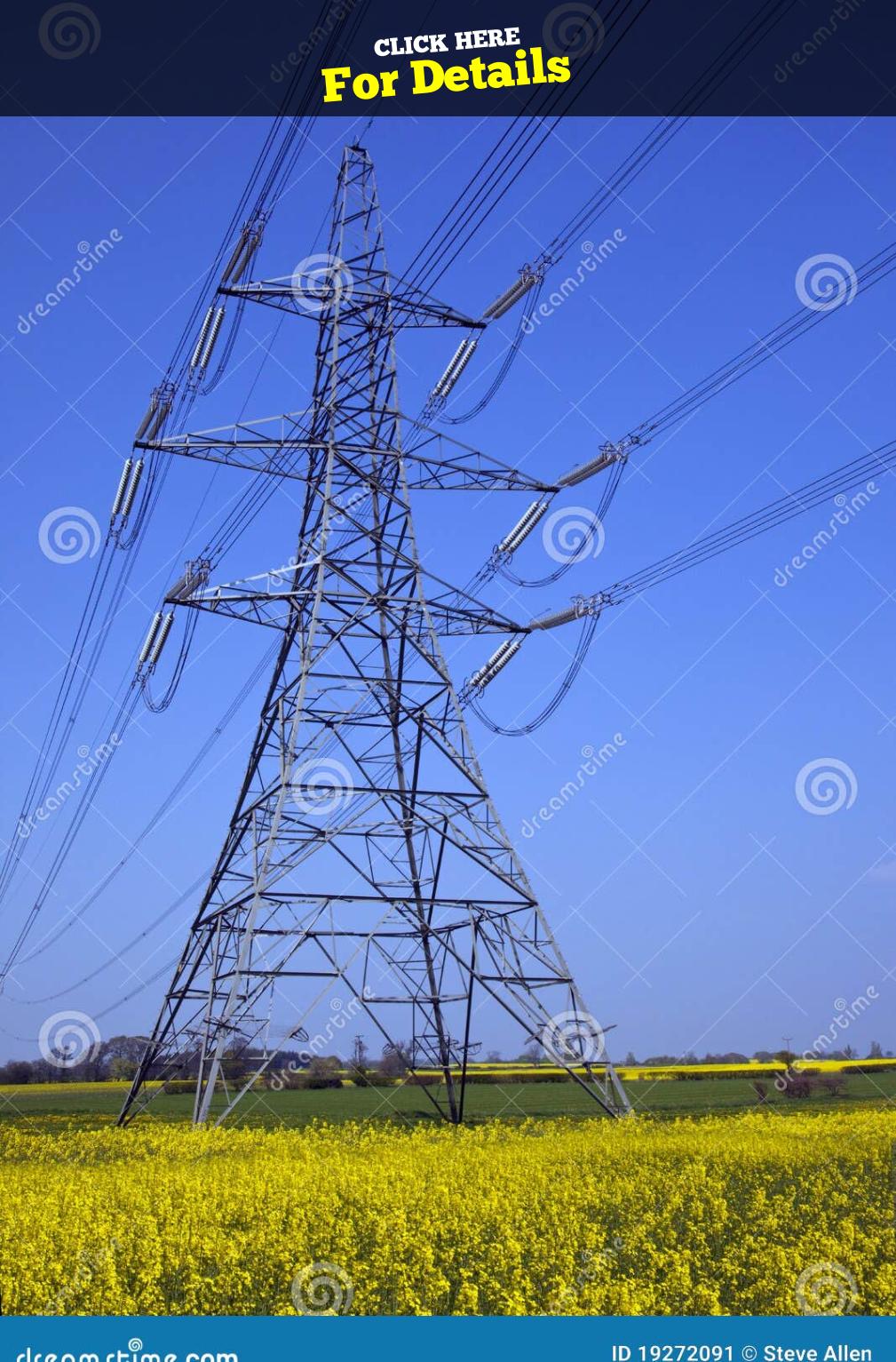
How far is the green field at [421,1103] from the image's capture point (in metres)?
40.7

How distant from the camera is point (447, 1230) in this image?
51.9 ft

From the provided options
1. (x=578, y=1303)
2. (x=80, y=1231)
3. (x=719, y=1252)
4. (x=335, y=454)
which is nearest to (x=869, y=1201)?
(x=719, y=1252)

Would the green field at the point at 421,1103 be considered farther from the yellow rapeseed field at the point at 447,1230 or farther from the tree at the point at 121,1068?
the tree at the point at 121,1068

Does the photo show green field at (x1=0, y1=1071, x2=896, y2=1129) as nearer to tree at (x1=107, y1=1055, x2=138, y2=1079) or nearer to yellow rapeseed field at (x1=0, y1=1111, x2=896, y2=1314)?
yellow rapeseed field at (x1=0, y1=1111, x2=896, y2=1314)

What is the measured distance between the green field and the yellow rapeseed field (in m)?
12.4

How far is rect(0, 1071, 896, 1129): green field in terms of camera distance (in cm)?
4066

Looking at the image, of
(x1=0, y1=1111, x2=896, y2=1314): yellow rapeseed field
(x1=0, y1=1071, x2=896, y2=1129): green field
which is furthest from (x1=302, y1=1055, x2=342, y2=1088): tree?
(x1=0, y1=1111, x2=896, y2=1314): yellow rapeseed field

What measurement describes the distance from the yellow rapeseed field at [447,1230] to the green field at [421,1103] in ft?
40.7

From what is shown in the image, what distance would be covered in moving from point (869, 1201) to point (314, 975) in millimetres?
14036

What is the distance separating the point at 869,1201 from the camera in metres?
19.3

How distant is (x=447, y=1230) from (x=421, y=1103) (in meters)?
37.6

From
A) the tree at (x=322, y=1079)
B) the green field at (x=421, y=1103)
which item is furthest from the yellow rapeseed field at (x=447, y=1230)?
the tree at (x=322, y=1079)

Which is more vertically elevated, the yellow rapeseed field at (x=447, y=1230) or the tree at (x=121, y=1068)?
the yellow rapeseed field at (x=447, y=1230)

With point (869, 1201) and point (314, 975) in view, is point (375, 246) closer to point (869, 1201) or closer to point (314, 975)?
point (314, 975)
